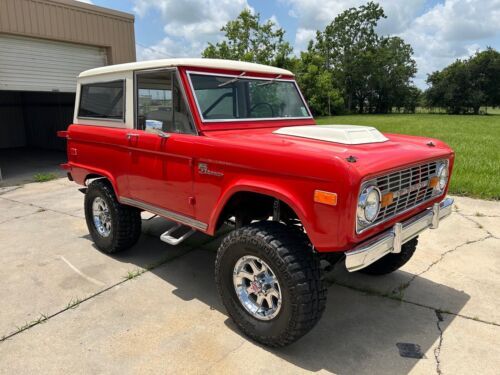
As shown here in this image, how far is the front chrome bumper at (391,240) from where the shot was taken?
7.79 feet

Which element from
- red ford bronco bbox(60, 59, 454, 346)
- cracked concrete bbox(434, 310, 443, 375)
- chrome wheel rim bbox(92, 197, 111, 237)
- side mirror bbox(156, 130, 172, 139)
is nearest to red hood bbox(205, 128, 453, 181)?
red ford bronco bbox(60, 59, 454, 346)

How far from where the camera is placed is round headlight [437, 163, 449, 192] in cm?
321

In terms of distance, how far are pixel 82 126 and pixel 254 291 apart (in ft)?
9.62

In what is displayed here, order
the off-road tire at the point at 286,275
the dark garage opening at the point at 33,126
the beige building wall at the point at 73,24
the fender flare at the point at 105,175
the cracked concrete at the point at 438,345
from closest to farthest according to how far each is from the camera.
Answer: the off-road tire at the point at 286,275
the cracked concrete at the point at 438,345
the fender flare at the point at 105,175
the beige building wall at the point at 73,24
the dark garage opening at the point at 33,126

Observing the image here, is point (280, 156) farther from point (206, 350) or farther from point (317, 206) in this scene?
point (206, 350)

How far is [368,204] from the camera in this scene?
2420 millimetres

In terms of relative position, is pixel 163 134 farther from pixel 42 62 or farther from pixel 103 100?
pixel 42 62

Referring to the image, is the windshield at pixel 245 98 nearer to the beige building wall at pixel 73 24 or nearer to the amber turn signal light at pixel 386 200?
the amber turn signal light at pixel 386 200

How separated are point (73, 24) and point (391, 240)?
10490 mm

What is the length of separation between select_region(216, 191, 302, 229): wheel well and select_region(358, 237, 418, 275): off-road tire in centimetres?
106

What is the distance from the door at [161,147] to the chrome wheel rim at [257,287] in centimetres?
73

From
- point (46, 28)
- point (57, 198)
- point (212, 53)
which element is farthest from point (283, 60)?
point (57, 198)

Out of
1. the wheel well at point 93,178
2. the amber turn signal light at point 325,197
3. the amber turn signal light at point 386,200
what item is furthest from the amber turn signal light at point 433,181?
the wheel well at point 93,178

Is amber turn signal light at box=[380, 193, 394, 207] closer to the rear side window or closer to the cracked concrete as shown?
the cracked concrete
